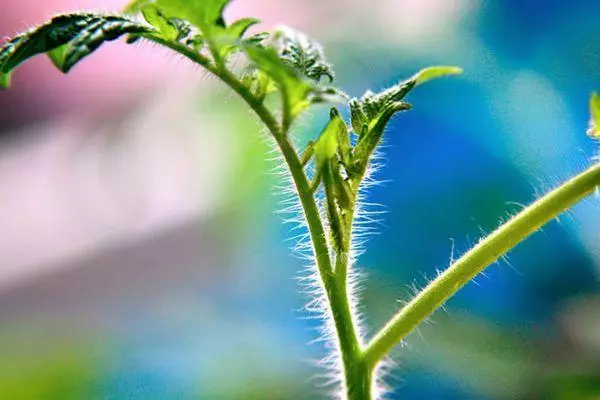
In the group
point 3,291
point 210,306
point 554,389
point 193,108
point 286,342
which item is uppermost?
point 193,108

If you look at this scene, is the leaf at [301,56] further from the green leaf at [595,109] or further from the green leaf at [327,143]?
the green leaf at [595,109]

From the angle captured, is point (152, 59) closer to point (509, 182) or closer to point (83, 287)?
point (83, 287)

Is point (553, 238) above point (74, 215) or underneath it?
underneath

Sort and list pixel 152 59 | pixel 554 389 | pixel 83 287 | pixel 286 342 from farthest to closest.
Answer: pixel 152 59 < pixel 83 287 < pixel 286 342 < pixel 554 389

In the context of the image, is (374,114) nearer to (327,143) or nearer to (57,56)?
(327,143)

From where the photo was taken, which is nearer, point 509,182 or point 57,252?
point 509,182

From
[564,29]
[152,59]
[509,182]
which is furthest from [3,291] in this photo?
[564,29]

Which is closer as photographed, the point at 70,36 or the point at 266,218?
the point at 70,36

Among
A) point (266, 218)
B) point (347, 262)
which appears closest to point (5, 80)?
point (347, 262)
